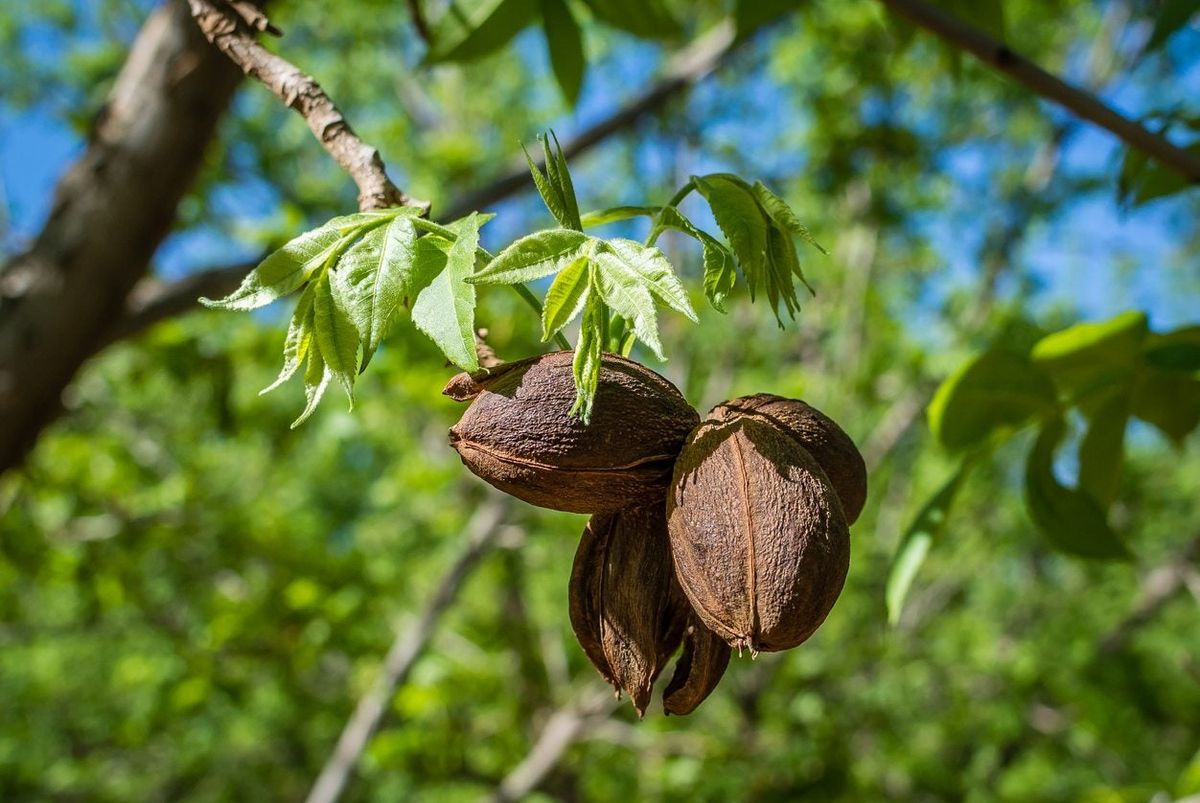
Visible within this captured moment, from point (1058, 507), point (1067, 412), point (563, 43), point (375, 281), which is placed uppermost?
point (375, 281)

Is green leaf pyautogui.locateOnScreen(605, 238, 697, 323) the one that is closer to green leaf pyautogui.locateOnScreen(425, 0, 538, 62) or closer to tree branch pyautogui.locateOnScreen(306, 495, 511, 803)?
green leaf pyautogui.locateOnScreen(425, 0, 538, 62)

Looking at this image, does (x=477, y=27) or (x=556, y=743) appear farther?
(x=556, y=743)

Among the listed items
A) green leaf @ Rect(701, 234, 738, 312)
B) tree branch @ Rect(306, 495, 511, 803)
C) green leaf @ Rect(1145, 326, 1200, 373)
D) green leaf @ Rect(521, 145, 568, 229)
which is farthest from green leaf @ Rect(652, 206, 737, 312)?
tree branch @ Rect(306, 495, 511, 803)

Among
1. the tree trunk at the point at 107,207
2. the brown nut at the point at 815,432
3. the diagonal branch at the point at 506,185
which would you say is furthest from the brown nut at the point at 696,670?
the tree trunk at the point at 107,207

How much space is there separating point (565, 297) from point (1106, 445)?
1.58 metres

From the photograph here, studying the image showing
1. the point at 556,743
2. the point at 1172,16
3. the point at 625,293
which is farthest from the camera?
the point at 556,743

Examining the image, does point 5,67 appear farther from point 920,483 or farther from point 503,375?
point 503,375

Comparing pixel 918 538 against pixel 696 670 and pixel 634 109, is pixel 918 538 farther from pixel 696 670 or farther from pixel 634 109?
pixel 634 109

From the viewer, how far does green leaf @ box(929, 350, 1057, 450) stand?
204cm

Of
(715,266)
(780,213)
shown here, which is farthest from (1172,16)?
(715,266)

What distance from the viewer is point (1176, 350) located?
6.24 ft

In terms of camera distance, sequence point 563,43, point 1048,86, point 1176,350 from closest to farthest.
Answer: point 1048,86 < point 1176,350 < point 563,43

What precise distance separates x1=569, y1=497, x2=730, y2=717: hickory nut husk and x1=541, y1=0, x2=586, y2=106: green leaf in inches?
53.4

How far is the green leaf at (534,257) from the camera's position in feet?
3.26
